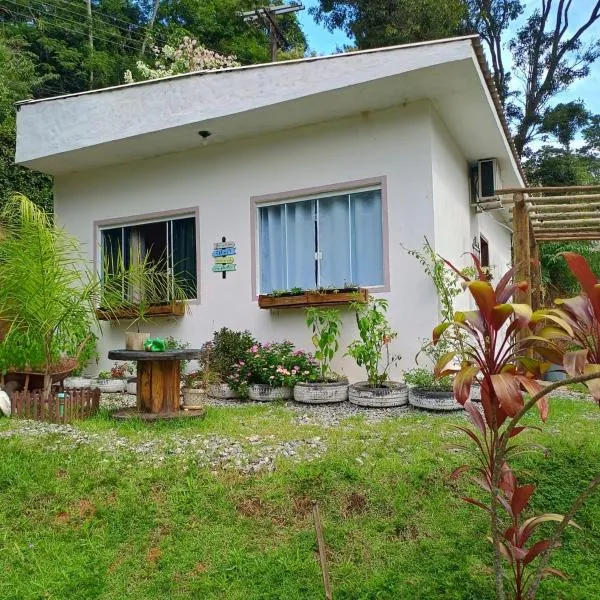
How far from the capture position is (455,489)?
295 cm

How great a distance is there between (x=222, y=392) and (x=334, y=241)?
226 centimetres

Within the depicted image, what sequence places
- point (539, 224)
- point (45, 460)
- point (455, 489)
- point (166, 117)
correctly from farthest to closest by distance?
point (539, 224)
point (166, 117)
point (45, 460)
point (455, 489)

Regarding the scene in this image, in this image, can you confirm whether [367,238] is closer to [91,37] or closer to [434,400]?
[434,400]

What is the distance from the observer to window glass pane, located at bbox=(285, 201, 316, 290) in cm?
653

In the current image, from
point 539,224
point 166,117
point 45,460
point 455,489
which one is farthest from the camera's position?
point 539,224

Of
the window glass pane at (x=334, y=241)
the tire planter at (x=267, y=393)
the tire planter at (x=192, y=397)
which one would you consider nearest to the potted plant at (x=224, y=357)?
the tire planter at (x=267, y=393)


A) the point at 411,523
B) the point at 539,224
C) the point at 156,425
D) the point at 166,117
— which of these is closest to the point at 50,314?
the point at 156,425

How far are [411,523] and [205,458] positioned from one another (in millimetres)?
1440

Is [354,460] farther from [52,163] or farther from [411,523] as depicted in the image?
[52,163]

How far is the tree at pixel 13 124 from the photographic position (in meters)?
11.7

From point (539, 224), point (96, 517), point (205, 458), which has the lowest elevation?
point (96, 517)

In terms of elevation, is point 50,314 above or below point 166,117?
below

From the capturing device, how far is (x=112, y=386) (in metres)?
6.76

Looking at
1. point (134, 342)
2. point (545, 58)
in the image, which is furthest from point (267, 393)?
point (545, 58)
